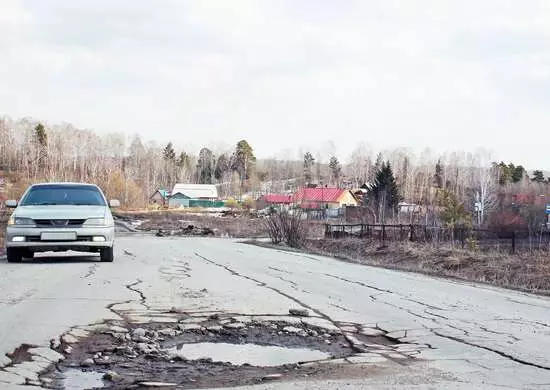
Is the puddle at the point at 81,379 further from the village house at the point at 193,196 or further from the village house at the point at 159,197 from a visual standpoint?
the village house at the point at 159,197

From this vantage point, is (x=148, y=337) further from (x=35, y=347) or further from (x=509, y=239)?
(x=509, y=239)

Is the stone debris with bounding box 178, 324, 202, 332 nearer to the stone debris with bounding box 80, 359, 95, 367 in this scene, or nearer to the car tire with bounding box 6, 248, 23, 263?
the stone debris with bounding box 80, 359, 95, 367

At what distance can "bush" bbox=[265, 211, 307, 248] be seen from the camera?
3244 centimetres

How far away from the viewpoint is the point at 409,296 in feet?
33.5

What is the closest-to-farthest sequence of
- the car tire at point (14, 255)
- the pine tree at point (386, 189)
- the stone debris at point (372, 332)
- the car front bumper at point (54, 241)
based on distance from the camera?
1. the stone debris at point (372, 332)
2. the car front bumper at point (54, 241)
3. the car tire at point (14, 255)
4. the pine tree at point (386, 189)

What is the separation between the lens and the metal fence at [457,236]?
27359 millimetres

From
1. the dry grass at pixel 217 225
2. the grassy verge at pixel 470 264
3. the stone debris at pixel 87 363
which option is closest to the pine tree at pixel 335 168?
the dry grass at pixel 217 225

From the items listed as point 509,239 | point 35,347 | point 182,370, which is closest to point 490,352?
point 182,370

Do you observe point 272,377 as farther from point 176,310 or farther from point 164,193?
point 164,193

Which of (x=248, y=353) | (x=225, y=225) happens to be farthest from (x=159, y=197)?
(x=248, y=353)

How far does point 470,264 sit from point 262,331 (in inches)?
564

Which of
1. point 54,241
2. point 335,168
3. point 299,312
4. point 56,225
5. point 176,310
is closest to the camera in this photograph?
point 176,310

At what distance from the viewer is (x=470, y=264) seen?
19578mm

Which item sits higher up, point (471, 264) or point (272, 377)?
point (272, 377)
